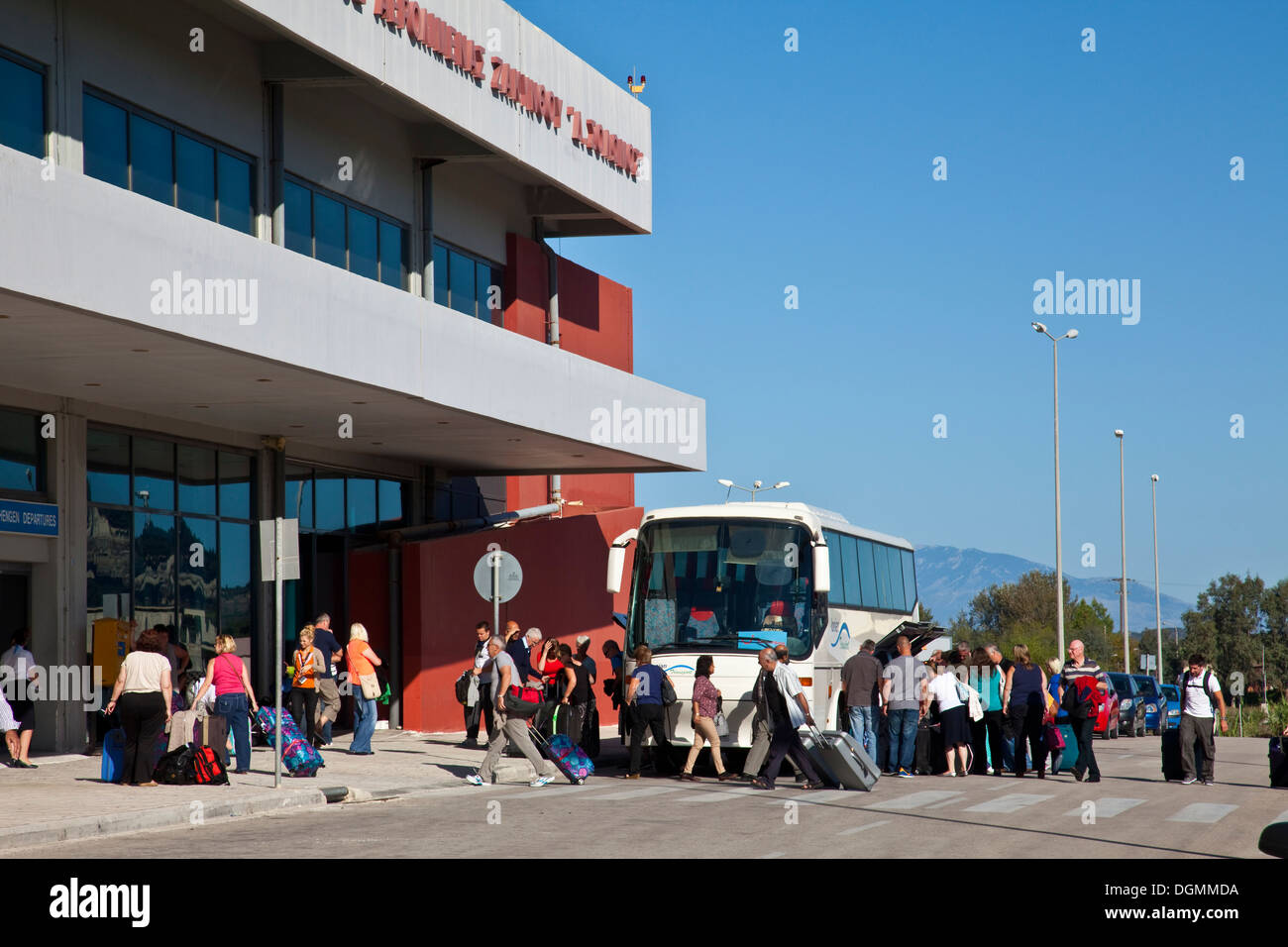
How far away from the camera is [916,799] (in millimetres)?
16562

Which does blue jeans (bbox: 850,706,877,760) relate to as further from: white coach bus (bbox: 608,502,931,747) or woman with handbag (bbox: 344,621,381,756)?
woman with handbag (bbox: 344,621,381,756)

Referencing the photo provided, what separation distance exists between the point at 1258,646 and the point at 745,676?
91668 mm

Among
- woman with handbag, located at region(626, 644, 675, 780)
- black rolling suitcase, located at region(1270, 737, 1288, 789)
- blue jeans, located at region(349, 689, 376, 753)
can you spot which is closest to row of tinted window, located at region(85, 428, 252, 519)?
blue jeans, located at region(349, 689, 376, 753)

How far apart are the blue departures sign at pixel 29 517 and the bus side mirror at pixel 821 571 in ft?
32.3

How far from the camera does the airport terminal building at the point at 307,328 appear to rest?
648 inches

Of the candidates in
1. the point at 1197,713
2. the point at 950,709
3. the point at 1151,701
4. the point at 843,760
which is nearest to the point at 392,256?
the point at 950,709

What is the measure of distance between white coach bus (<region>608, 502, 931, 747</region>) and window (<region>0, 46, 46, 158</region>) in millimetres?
8794

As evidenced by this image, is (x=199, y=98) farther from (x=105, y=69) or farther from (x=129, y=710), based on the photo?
(x=129, y=710)

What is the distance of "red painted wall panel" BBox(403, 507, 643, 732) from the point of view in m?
26.9

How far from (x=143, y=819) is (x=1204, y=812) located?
10609mm

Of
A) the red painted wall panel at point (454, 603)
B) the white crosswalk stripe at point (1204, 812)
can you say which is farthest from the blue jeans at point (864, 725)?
the red painted wall panel at point (454, 603)

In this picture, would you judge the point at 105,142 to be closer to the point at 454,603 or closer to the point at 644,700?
the point at 644,700
